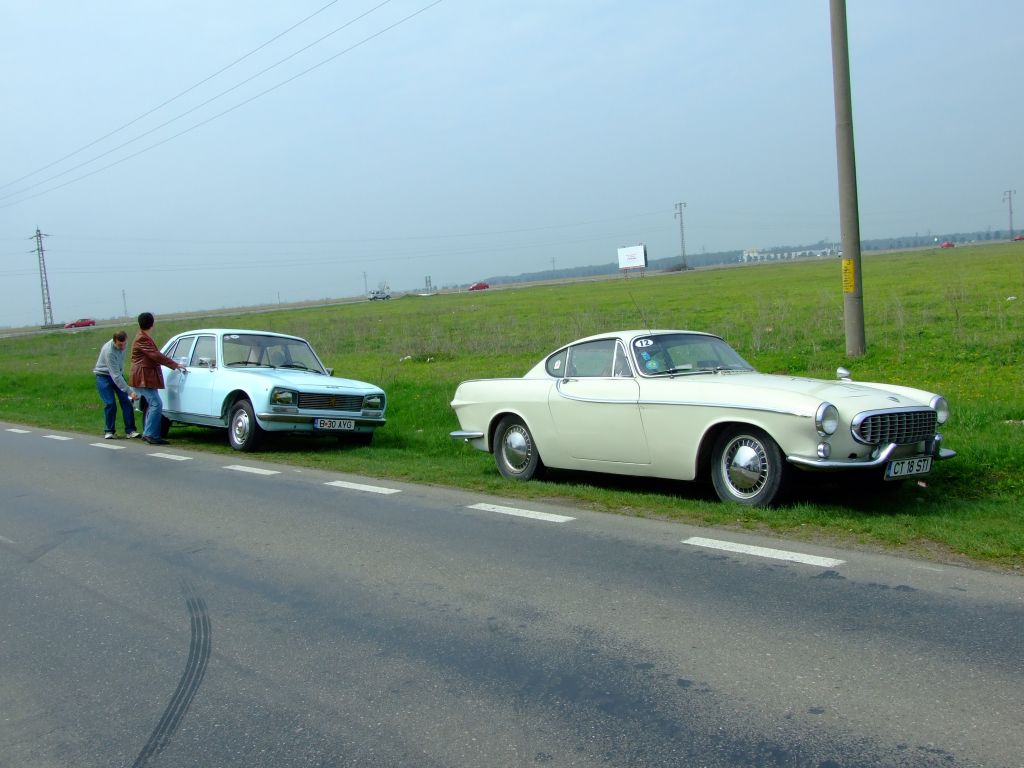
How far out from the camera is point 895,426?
282 inches

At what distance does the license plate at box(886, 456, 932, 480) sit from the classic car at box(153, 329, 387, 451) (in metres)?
7.07

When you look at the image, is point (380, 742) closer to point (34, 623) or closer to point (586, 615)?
point (586, 615)

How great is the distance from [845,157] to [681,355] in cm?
611

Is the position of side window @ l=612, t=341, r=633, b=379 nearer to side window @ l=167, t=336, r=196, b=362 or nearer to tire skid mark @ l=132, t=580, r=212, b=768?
tire skid mark @ l=132, t=580, r=212, b=768

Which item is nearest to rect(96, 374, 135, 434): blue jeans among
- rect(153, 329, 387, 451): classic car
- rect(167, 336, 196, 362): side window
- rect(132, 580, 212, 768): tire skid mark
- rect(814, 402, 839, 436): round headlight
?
rect(153, 329, 387, 451): classic car

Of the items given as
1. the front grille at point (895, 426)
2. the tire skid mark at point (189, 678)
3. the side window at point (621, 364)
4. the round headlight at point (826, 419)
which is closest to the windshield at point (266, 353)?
the side window at point (621, 364)

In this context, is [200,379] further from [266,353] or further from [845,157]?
[845,157]

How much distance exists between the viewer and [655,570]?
230 inches

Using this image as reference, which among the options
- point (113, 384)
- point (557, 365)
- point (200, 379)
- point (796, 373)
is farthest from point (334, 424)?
point (796, 373)

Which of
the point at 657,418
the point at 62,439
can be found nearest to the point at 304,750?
the point at 657,418

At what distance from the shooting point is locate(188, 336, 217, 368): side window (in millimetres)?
13219

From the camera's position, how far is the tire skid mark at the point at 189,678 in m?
3.71

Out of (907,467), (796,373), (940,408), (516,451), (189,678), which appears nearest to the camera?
(189,678)

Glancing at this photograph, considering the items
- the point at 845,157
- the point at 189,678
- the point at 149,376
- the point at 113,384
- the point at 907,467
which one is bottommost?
the point at 189,678
